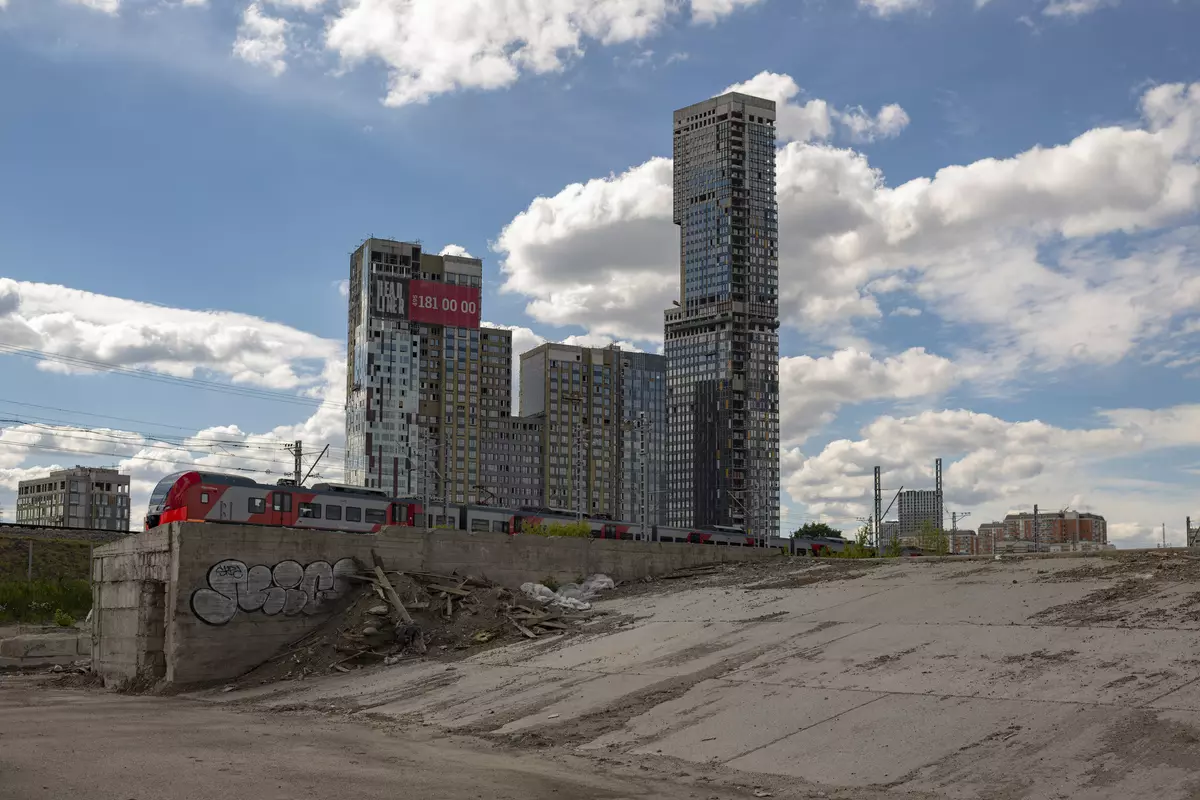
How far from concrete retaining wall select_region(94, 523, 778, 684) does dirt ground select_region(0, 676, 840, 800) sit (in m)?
8.21

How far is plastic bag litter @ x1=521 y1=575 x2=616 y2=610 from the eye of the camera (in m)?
37.9

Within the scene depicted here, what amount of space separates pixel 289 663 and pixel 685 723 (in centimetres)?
1778

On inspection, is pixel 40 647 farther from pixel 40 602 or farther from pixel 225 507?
pixel 40 602

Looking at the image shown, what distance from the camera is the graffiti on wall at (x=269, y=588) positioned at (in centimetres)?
3400

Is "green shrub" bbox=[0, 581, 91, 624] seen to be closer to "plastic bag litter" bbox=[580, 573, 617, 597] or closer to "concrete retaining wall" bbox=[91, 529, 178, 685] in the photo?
"concrete retaining wall" bbox=[91, 529, 178, 685]

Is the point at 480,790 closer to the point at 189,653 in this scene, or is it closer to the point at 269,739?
the point at 269,739

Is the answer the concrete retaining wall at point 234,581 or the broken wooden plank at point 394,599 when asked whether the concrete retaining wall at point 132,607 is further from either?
the broken wooden plank at point 394,599

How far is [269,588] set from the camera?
35250 mm

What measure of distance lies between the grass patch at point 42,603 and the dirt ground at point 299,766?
49.4 metres

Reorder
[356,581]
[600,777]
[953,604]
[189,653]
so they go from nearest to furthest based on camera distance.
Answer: [600,777] → [953,604] → [189,653] → [356,581]

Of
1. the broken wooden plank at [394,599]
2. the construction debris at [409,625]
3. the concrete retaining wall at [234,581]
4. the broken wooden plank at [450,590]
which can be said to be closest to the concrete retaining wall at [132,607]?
the concrete retaining wall at [234,581]

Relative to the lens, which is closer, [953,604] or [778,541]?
[953,604]

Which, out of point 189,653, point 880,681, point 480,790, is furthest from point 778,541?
point 480,790

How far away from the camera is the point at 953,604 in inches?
1051
